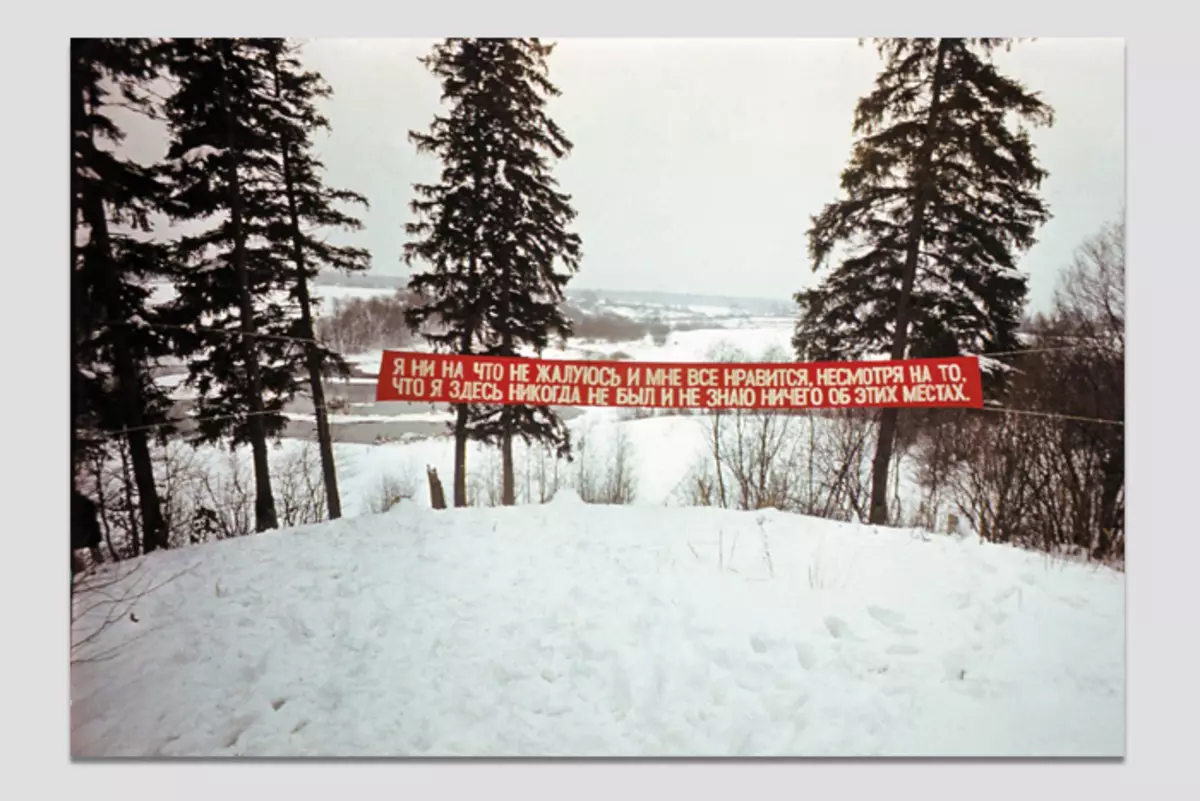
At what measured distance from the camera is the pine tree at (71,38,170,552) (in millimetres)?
3635

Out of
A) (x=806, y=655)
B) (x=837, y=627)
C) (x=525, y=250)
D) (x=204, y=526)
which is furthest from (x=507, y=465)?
(x=837, y=627)

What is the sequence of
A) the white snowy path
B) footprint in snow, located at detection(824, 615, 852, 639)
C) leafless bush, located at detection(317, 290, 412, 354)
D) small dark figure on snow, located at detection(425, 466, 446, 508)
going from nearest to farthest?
1. the white snowy path
2. footprint in snow, located at detection(824, 615, 852, 639)
3. leafless bush, located at detection(317, 290, 412, 354)
4. small dark figure on snow, located at detection(425, 466, 446, 508)

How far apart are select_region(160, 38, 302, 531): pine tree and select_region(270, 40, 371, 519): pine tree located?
0.06 meters

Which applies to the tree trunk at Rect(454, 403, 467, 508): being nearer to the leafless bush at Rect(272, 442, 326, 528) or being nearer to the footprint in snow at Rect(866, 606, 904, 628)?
the leafless bush at Rect(272, 442, 326, 528)

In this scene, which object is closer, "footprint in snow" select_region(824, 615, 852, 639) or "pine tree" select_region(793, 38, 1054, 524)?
"footprint in snow" select_region(824, 615, 852, 639)

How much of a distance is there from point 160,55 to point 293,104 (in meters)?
0.85

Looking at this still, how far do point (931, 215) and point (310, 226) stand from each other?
4162 mm

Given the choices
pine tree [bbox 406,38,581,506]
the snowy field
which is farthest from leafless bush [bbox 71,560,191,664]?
pine tree [bbox 406,38,581,506]

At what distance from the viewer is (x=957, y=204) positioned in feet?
12.2

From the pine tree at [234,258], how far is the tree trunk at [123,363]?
1.07 ft

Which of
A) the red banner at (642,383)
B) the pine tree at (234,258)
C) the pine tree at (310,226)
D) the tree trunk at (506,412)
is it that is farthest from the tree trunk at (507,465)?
the pine tree at (234,258)

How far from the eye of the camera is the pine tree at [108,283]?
3.63 m

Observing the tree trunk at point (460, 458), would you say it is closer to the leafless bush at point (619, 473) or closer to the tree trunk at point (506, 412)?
the tree trunk at point (506, 412)
